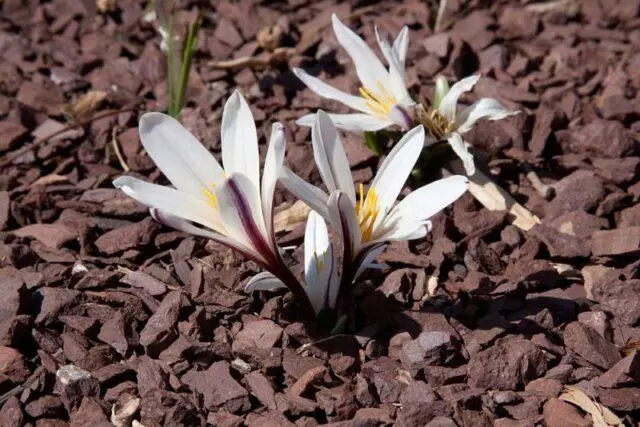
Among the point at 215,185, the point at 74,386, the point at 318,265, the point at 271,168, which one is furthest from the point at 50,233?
the point at 271,168

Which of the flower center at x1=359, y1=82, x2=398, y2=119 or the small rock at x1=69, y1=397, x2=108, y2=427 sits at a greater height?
the flower center at x1=359, y1=82, x2=398, y2=119

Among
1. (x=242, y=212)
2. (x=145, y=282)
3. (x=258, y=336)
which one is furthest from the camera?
(x=145, y=282)

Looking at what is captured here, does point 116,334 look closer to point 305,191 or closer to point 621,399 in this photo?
point 305,191

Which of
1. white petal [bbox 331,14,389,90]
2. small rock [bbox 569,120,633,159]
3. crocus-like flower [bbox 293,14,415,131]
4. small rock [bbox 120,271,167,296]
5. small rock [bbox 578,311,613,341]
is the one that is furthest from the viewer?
small rock [bbox 569,120,633,159]

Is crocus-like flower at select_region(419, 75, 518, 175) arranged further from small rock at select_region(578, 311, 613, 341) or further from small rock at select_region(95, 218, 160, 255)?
small rock at select_region(95, 218, 160, 255)

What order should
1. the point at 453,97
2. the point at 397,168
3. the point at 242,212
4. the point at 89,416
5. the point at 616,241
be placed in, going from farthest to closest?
the point at 453,97, the point at 616,241, the point at 397,168, the point at 89,416, the point at 242,212

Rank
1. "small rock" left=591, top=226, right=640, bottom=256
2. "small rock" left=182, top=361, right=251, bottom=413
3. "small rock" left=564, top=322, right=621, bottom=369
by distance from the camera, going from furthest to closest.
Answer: "small rock" left=591, top=226, right=640, bottom=256
"small rock" left=564, top=322, right=621, bottom=369
"small rock" left=182, top=361, right=251, bottom=413

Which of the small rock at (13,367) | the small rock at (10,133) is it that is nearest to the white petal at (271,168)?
the small rock at (13,367)

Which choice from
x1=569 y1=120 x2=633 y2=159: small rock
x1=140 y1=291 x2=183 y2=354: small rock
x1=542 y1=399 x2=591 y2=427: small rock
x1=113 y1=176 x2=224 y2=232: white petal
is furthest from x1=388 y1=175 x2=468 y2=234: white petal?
x1=569 y1=120 x2=633 y2=159: small rock
